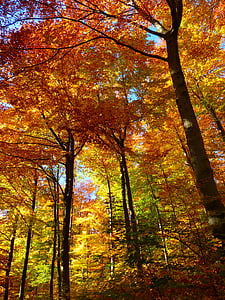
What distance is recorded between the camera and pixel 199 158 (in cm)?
375

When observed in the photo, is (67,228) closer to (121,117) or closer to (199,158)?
(121,117)

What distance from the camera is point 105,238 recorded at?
13.1m

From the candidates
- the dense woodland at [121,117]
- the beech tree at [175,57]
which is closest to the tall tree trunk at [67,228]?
the dense woodland at [121,117]

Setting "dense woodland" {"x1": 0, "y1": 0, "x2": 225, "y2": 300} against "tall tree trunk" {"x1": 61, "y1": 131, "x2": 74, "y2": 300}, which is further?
"tall tree trunk" {"x1": 61, "y1": 131, "x2": 74, "y2": 300}

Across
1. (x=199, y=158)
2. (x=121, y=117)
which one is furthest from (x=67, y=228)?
(x=199, y=158)

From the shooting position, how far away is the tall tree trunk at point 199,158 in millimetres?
3303

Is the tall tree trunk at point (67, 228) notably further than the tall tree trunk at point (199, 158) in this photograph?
Yes

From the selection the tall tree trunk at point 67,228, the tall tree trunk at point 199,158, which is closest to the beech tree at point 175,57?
the tall tree trunk at point 199,158

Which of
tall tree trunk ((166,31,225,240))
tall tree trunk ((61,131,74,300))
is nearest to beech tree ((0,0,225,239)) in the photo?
tall tree trunk ((166,31,225,240))

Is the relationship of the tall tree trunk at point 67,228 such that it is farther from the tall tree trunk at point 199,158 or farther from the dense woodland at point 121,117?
the tall tree trunk at point 199,158

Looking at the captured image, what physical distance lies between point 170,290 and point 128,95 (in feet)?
29.0

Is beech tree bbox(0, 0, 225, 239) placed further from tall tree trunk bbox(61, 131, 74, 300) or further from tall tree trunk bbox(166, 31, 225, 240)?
tall tree trunk bbox(61, 131, 74, 300)

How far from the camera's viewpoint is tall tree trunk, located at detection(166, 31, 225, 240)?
3.30m

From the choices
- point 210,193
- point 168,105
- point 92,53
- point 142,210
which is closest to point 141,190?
point 142,210
